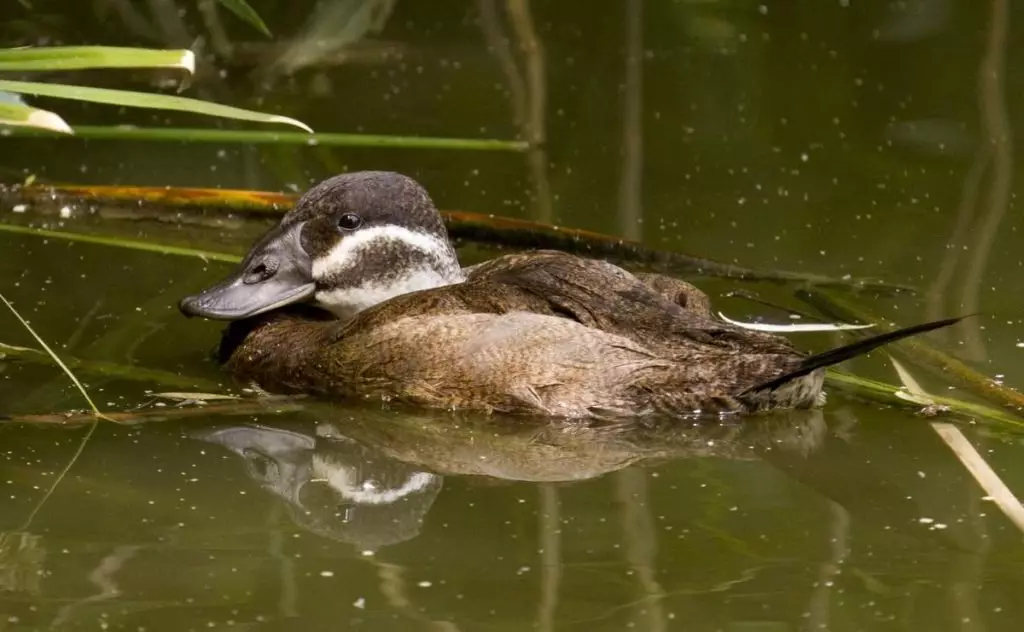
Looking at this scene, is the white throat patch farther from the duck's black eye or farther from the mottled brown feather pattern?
the mottled brown feather pattern

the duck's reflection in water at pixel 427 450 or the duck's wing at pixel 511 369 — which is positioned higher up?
the duck's wing at pixel 511 369

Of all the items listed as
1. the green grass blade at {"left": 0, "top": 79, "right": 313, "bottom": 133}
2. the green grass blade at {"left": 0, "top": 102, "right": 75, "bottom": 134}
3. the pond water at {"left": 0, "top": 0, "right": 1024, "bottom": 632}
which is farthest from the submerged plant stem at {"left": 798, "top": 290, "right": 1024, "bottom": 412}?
the green grass blade at {"left": 0, "top": 102, "right": 75, "bottom": 134}

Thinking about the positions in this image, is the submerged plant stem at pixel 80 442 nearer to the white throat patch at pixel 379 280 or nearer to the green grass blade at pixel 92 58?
the green grass blade at pixel 92 58

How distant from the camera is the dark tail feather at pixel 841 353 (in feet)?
15.8

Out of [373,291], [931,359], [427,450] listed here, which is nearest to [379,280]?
[373,291]

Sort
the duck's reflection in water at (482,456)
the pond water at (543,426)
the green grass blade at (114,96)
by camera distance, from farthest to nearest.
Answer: the duck's reflection in water at (482,456), the green grass blade at (114,96), the pond water at (543,426)

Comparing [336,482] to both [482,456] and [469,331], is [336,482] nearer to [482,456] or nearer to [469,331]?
[482,456]

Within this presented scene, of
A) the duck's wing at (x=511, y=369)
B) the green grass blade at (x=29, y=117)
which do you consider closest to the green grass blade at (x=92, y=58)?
the green grass blade at (x=29, y=117)

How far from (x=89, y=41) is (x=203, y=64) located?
522 mm

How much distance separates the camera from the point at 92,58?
15.0 feet

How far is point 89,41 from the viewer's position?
28.5ft

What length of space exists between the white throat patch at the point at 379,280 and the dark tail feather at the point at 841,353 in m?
1.09

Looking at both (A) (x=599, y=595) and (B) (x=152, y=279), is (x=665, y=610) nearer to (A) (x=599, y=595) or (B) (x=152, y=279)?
(A) (x=599, y=595)

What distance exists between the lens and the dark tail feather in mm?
4809
